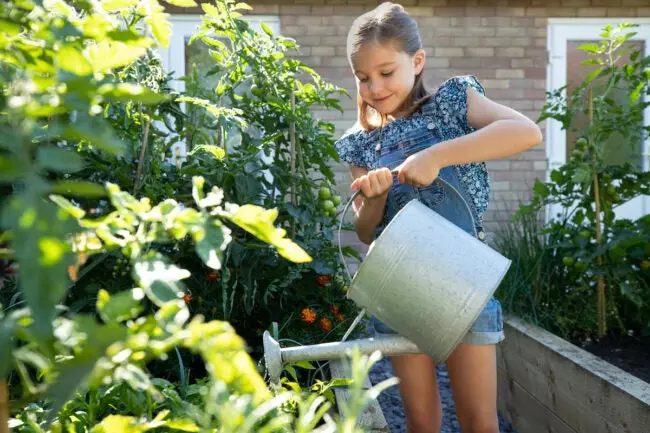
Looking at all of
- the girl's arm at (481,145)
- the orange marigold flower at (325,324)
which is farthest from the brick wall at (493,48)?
the girl's arm at (481,145)

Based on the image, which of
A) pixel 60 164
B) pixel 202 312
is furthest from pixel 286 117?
pixel 60 164

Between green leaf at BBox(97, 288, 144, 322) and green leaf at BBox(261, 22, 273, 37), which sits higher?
green leaf at BBox(261, 22, 273, 37)

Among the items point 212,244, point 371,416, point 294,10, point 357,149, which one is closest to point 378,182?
point 371,416

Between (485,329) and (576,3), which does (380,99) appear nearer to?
(485,329)

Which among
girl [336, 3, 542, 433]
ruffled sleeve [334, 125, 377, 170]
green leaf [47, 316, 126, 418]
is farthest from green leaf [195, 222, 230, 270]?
ruffled sleeve [334, 125, 377, 170]

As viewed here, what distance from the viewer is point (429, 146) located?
6.55 ft

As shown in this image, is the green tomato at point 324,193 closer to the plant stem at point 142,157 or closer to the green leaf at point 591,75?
the plant stem at point 142,157

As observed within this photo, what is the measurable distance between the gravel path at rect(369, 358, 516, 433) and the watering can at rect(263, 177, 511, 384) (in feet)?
5.16

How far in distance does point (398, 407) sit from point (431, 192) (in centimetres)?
156

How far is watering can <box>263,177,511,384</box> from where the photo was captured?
150 cm

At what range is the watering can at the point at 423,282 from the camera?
150 cm

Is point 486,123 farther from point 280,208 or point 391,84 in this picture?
point 280,208

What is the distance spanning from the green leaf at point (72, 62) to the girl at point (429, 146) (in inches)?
51.1

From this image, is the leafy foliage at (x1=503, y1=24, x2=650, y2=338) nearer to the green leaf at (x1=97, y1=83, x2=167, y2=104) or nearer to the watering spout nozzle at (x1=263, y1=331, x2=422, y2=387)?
the watering spout nozzle at (x1=263, y1=331, x2=422, y2=387)
